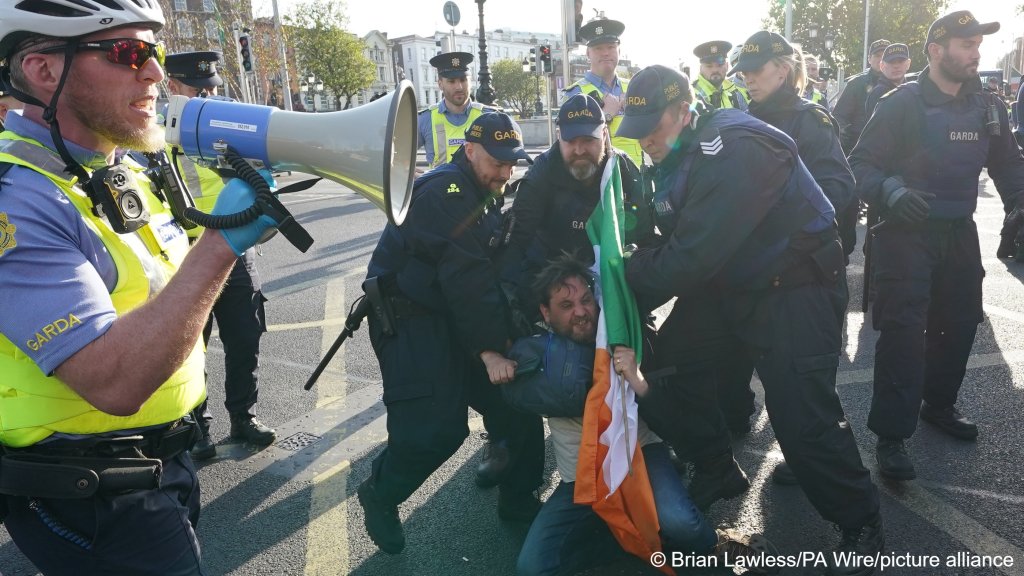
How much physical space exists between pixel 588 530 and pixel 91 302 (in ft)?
6.20

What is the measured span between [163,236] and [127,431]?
0.48 m

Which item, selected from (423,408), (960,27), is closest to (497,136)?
(423,408)

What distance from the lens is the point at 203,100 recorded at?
157cm

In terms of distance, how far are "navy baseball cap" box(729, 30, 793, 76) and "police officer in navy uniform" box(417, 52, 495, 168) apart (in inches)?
131

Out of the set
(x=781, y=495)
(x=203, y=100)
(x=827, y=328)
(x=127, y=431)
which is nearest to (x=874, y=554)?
(x=781, y=495)

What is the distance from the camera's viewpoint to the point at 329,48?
47094 millimetres

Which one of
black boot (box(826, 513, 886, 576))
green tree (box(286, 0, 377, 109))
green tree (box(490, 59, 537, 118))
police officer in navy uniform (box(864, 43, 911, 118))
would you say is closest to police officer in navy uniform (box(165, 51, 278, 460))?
black boot (box(826, 513, 886, 576))

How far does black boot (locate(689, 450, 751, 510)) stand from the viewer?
2.91 meters

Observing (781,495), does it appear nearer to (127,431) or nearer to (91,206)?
(127,431)

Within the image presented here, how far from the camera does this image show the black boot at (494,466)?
308 centimetres

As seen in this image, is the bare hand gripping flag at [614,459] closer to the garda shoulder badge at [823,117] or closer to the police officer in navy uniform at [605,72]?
the garda shoulder badge at [823,117]

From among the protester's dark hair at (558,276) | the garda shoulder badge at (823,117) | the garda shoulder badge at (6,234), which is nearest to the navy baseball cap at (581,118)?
the protester's dark hair at (558,276)

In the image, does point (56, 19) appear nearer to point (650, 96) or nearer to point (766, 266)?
point (650, 96)

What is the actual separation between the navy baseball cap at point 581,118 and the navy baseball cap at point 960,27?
5.88 ft
